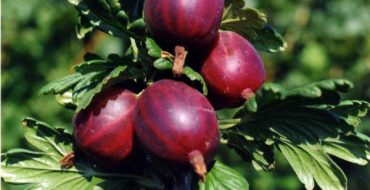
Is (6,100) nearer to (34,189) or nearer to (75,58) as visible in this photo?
(75,58)

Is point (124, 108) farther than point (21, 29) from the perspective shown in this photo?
No

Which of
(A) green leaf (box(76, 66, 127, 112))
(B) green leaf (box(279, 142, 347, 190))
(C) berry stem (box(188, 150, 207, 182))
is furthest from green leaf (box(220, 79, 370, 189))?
(A) green leaf (box(76, 66, 127, 112))

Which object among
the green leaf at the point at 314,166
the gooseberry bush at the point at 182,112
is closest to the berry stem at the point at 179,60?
the gooseberry bush at the point at 182,112

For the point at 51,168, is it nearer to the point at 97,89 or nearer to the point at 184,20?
the point at 97,89

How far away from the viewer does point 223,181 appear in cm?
132

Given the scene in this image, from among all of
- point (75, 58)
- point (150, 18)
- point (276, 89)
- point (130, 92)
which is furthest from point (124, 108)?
point (75, 58)

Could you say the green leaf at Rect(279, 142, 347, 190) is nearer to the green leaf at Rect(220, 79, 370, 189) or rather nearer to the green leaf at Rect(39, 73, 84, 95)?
the green leaf at Rect(220, 79, 370, 189)

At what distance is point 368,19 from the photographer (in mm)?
5094

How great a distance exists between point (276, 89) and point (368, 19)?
4.09 meters

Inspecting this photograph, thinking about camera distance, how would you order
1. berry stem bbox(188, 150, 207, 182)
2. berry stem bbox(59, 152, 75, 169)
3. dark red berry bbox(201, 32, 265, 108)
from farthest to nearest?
berry stem bbox(59, 152, 75, 169) < dark red berry bbox(201, 32, 265, 108) < berry stem bbox(188, 150, 207, 182)

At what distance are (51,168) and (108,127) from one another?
0.22m

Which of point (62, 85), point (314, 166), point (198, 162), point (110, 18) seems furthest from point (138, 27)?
point (314, 166)

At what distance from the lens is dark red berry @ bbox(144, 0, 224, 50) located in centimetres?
125

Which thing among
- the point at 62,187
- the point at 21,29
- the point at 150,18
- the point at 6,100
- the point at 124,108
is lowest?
the point at 6,100
